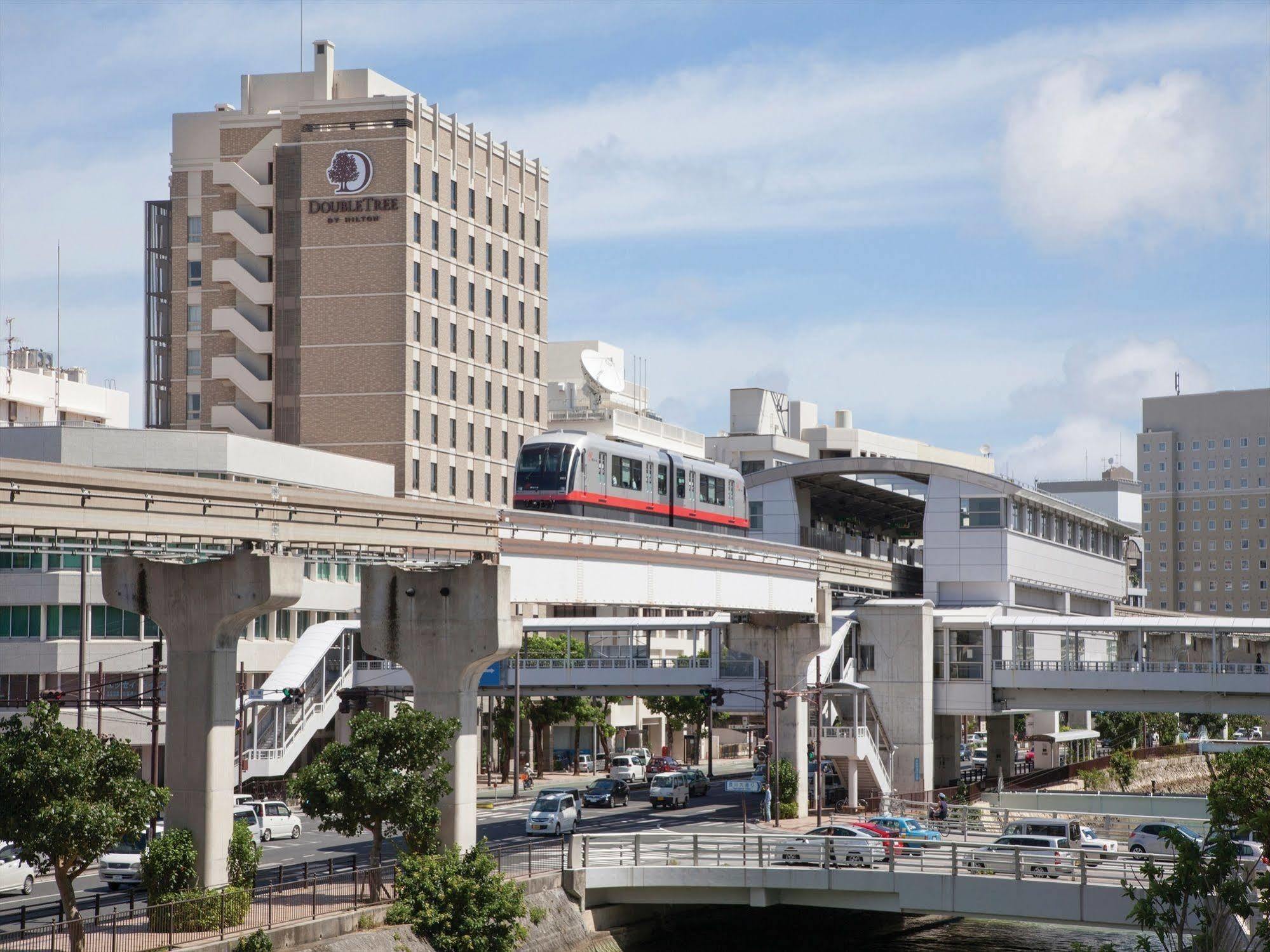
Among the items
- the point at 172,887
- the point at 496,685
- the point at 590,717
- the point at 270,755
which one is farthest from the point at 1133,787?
the point at 172,887

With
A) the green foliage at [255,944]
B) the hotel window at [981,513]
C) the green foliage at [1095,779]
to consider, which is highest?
the hotel window at [981,513]

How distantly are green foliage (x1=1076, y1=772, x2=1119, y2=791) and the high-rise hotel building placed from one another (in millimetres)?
42492

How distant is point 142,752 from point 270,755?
9.30 meters

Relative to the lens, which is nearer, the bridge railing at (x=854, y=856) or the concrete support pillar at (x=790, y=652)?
the bridge railing at (x=854, y=856)

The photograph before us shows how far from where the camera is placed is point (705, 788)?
80.6 m

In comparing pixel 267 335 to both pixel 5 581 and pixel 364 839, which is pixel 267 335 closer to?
pixel 5 581

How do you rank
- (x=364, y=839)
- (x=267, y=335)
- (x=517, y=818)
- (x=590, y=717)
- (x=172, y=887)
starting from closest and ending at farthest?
(x=172, y=887) < (x=364, y=839) < (x=517, y=818) < (x=590, y=717) < (x=267, y=335)

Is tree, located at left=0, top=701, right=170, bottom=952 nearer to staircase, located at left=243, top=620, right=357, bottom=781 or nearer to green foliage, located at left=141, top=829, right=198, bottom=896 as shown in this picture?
green foliage, located at left=141, top=829, right=198, bottom=896

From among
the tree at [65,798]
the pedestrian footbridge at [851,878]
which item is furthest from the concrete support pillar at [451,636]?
the tree at [65,798]

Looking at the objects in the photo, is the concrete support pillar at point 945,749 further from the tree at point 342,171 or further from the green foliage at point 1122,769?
the tree at point 342,171

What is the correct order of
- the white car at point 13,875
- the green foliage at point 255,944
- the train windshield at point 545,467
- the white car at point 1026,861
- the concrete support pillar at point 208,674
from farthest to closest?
the train windshield at point 545,467 → the white car at point 13,875 → the white car at point 1026,861 → the concrete support pillar at point 208,674 → the green foliage at point 255,944

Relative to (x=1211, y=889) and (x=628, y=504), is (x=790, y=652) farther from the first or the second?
(x=1211, y=889)

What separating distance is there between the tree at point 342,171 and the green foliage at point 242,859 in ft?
238

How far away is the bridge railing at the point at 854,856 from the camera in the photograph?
40000 mm
